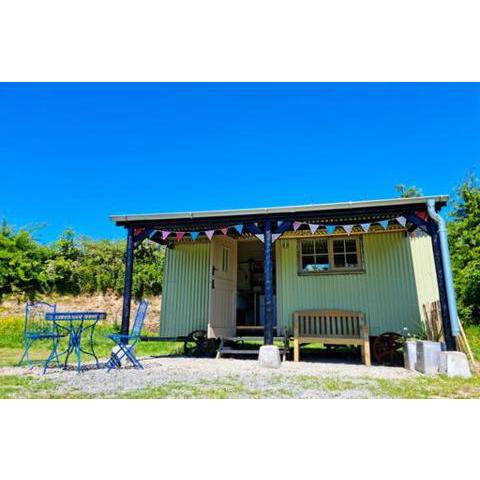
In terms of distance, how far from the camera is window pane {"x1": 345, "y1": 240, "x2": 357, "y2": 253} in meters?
7.36

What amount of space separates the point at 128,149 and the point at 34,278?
5955 mm

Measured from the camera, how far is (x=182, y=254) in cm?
823

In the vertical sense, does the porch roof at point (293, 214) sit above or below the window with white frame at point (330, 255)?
above

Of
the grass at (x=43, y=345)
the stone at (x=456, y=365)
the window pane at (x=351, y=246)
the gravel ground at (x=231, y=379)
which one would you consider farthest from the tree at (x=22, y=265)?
the stone at (x=456, y=365)

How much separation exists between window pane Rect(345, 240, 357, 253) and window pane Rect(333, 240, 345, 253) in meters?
0.08

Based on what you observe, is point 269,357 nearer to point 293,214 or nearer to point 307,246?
point 293,214

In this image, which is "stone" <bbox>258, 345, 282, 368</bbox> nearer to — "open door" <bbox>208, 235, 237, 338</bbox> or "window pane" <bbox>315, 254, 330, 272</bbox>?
"open door" <bbox>208, 235, 237, 338</bbox>

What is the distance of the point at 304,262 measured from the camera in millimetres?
7594

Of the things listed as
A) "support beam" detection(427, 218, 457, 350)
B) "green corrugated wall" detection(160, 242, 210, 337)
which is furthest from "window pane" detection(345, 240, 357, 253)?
"green corrugated wall" detection(160, 242, 210, 337)

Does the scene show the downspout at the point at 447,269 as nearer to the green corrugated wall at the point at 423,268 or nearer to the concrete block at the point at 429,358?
the concrete block at the point at 429,358

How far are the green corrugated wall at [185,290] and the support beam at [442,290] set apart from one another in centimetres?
467

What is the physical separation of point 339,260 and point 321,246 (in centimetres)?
50

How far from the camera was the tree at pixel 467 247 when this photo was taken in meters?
10.6
